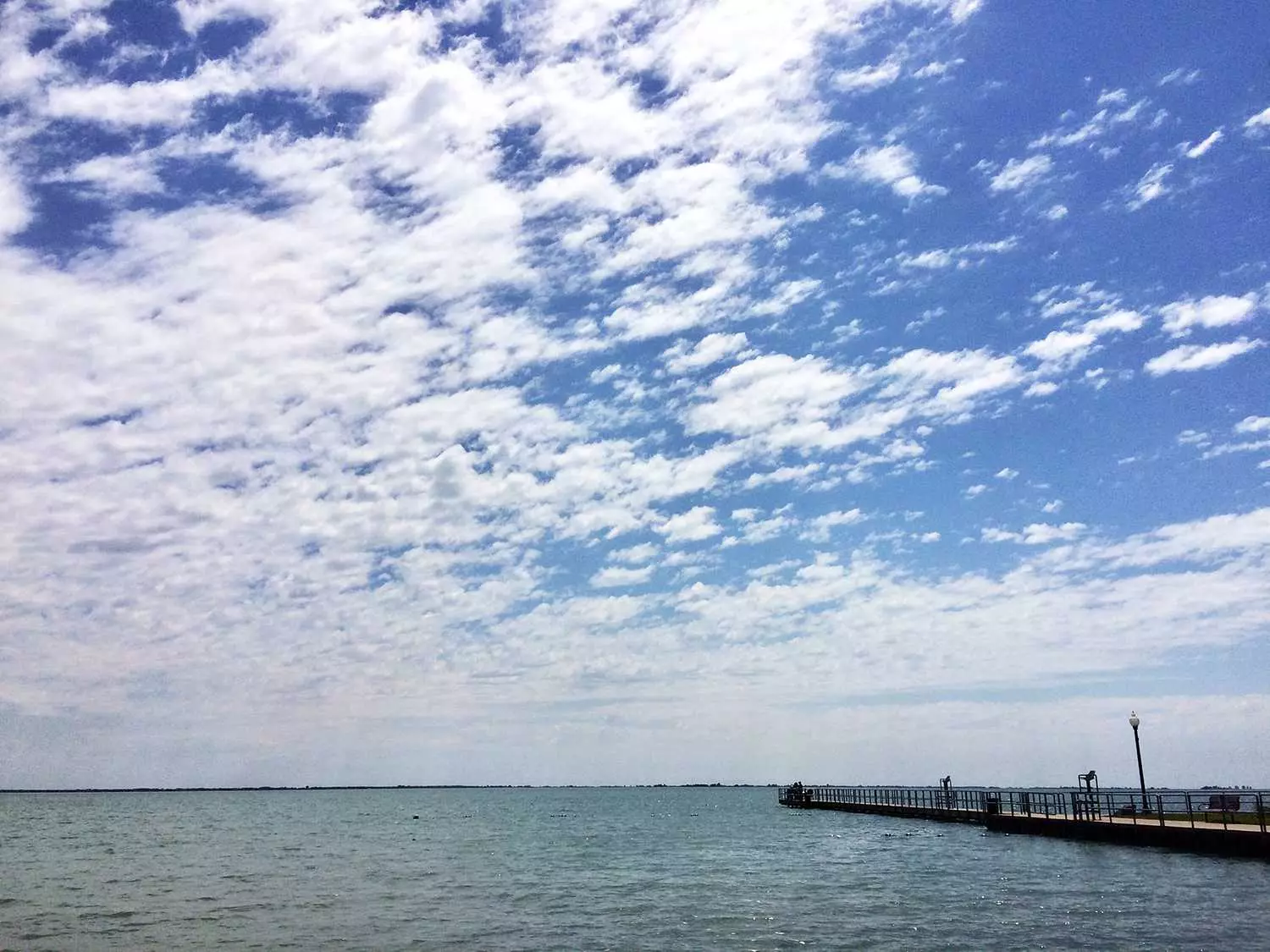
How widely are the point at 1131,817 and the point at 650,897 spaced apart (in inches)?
1128

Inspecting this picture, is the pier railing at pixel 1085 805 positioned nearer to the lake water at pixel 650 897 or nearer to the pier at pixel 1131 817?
the pier at pixel 1131 817

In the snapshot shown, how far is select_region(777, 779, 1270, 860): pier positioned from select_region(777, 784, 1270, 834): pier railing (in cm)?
7

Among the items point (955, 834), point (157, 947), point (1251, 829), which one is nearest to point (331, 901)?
point (157, 947)

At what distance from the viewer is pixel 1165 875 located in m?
38.0

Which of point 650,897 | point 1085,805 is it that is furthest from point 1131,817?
point 650,897

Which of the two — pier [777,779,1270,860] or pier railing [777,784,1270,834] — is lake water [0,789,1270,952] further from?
pier railing [777,784,1270,834]

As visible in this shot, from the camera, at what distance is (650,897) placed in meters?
39.8

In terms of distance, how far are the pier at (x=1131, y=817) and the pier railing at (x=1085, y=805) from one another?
0.07 meters

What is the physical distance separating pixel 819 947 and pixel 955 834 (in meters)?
47.1

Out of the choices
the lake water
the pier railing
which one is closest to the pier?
the pier railing

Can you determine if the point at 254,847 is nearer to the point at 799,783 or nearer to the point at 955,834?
the point at 955,834

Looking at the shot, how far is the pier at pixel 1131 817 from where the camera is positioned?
42.1 meters

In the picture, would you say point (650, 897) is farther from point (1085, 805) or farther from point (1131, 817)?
point (1085, 805)

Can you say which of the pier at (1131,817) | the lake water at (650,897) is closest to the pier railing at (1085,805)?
the pier at (1131,817)
